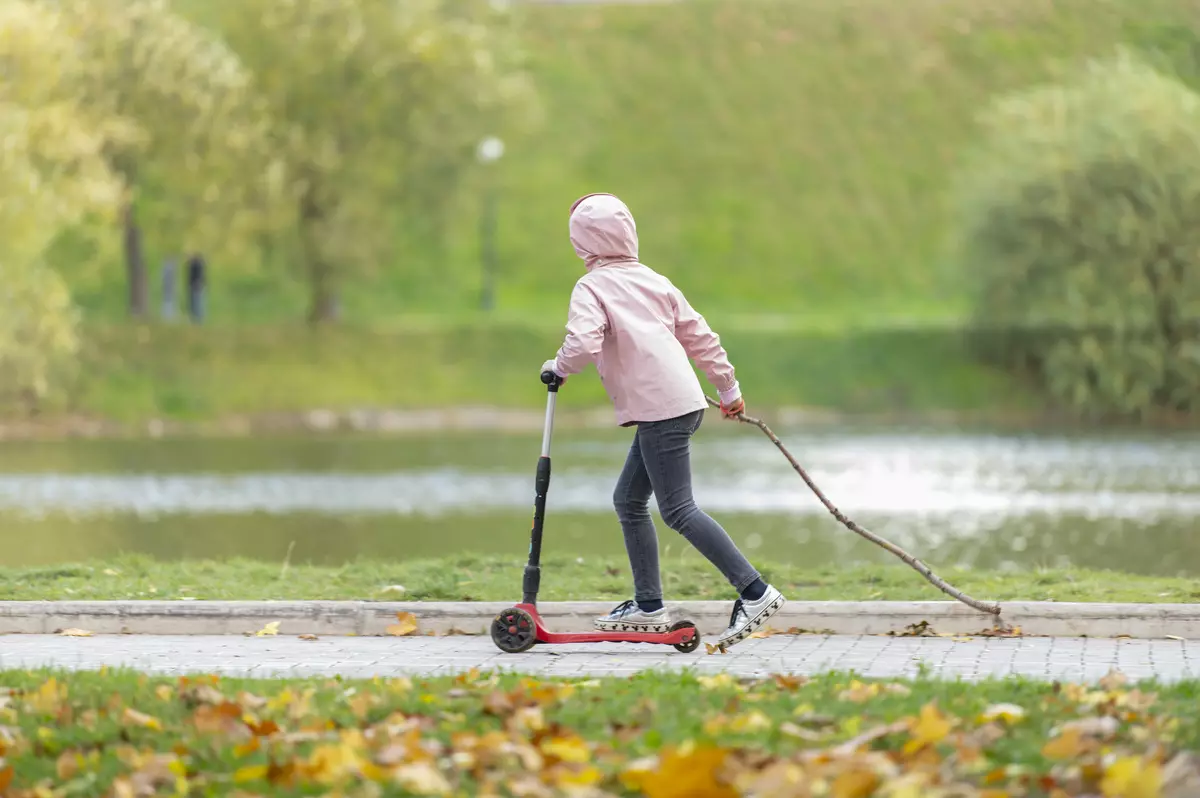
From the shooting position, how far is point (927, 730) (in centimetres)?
573

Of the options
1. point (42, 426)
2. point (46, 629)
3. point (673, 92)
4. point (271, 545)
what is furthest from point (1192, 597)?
point (673, 92)

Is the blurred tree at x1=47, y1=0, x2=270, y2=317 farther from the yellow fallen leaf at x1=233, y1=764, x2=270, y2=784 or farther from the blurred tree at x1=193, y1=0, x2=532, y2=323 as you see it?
the yellow fallen leaf at x1=233, y1=764, x2=270, y2=784

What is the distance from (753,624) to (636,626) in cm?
57

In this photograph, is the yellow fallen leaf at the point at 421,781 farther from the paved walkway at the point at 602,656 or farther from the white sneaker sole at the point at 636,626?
the white sneaker sole at the point at 636,626

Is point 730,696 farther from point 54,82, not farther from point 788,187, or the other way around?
point 788,187

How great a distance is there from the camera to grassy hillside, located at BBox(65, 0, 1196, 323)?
68.1 metres

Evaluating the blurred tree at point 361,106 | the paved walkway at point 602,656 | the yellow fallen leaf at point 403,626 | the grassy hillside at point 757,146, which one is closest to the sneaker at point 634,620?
the paved walkway at point 602,656

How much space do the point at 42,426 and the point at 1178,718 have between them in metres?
37.6

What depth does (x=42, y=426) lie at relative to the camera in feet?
133

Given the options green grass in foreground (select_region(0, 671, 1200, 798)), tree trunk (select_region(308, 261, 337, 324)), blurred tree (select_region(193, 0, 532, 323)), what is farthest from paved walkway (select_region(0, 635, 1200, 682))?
tree trunk (select_region(308, 261, 337, 324))

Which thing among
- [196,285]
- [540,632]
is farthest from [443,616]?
[196,285]

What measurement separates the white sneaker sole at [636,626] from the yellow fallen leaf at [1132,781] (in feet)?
11.5

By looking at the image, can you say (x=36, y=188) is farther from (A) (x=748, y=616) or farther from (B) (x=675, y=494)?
(A) (x=748, y=616)

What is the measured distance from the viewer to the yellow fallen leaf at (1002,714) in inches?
236
